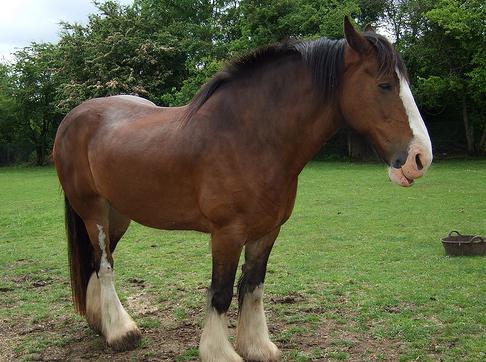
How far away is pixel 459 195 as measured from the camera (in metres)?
11.4

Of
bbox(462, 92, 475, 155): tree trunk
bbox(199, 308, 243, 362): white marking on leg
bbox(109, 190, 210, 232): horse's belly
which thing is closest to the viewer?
bbox(199, 308, 243, 362): white marking on leg

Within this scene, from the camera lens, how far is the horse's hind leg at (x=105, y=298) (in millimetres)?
3869

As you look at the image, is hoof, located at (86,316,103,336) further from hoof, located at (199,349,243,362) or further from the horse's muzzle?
the horse's muzzle

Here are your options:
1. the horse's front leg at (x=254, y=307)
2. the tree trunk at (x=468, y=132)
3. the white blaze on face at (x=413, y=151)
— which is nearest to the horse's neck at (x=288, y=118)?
the white blaze on face at (x=413, y=151)

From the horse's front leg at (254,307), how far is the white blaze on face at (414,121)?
121 cm

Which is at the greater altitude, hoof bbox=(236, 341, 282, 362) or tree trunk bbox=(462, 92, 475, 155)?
tree trunk bbox=(462, 92, 475, 155)

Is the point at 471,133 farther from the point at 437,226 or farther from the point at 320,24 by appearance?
the point at 437,226

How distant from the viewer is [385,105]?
2.82 m

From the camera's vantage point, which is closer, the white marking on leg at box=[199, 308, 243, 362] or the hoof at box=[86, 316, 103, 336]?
the white marking on leg at box=[199, 308, 243, 362]

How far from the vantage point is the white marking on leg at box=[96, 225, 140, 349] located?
3.85 meters

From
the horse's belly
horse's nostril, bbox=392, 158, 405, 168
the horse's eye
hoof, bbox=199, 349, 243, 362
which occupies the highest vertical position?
Result: the horse's eye

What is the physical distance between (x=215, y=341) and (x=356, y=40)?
2.05m

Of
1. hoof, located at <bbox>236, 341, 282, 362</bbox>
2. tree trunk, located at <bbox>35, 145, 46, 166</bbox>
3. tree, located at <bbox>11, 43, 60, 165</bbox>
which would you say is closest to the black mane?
hoof, located at <bbox>236, 341, 282, 362</bbox>

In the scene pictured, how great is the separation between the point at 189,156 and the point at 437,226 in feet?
20.2
